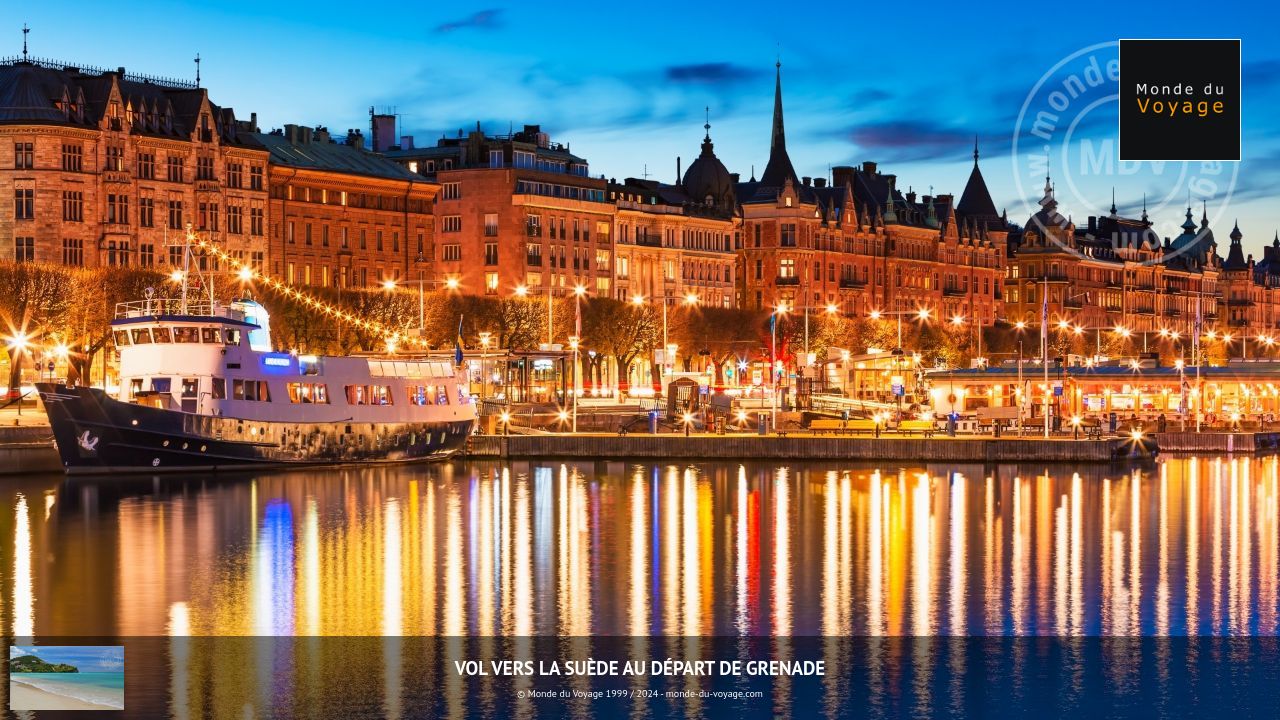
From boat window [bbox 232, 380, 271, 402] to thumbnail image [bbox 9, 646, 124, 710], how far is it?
39.8 metres

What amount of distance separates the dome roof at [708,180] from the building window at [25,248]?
238 ft

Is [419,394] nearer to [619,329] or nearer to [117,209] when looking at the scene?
[117,209]

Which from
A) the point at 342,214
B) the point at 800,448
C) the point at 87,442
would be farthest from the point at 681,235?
the point at 87,442

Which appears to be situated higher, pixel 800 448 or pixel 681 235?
pixel 681 235

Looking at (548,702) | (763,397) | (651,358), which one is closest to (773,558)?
(548,702)

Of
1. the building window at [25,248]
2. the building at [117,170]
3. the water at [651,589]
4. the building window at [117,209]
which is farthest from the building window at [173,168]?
the water at [651,589]

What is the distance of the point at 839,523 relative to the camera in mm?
62781

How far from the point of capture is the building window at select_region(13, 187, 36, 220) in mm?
110562

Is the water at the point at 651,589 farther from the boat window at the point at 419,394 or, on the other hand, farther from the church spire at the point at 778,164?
the church spire at the point at 778,164

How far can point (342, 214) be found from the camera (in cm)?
13100

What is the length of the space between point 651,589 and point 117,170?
7462 cm

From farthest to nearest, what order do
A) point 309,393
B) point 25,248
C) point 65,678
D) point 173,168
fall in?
point 173,168 → point 25,248 → point 309,393 → point 65,678

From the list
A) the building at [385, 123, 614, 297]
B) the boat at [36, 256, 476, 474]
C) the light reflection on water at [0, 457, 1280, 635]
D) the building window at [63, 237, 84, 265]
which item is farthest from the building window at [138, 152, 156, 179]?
the light reflection on water at [0, 457, 1280, 635]

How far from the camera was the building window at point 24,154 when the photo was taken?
111m
